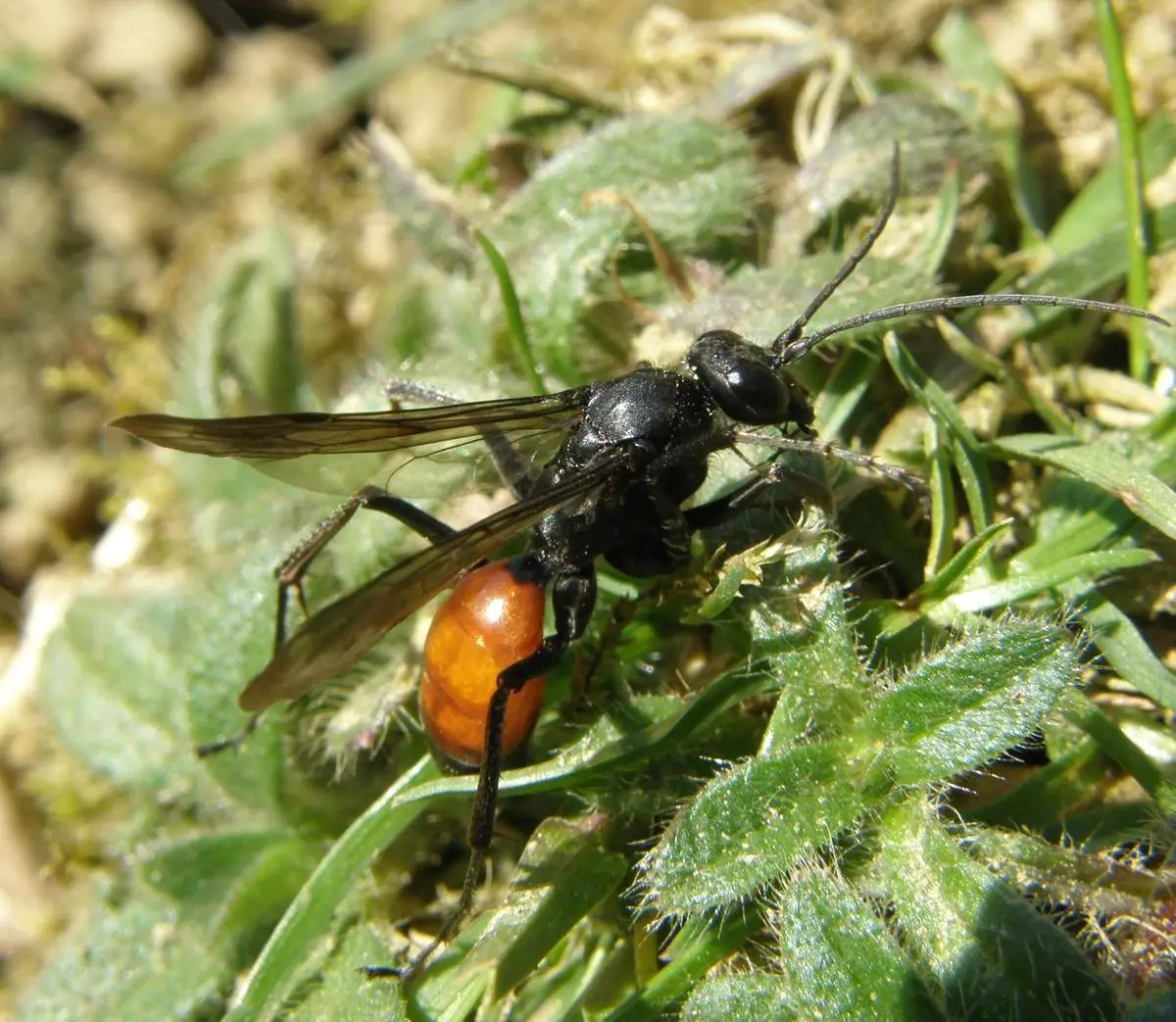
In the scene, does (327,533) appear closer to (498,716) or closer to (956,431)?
(498,716)

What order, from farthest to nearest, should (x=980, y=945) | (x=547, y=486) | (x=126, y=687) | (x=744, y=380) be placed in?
(x=126, y=687) → (x=547, y=486) → (x=744, y=380) → (x=980, y=945)

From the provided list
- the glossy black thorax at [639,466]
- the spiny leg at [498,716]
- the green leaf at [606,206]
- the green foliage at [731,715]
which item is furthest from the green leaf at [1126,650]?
the green leaf at [606,206]

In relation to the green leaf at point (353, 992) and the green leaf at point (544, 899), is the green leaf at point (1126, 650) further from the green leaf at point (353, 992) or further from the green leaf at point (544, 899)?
the green leaf at point (353, 992)

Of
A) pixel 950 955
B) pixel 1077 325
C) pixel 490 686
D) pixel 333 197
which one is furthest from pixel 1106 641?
pixel 333 197

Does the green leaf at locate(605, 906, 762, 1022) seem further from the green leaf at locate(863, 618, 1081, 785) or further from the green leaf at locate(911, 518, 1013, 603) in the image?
the green leaf at locate(911, 518, 1013, 603)

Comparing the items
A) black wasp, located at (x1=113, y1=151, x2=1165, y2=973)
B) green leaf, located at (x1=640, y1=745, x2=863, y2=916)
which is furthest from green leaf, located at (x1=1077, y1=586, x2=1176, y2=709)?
green leaf, located at (x1=640, y1=745, x2=863, y2=916)

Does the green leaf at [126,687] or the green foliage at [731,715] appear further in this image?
the green leaf at [126,687]

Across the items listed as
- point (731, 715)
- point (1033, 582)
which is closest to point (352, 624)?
point (731, 715)
